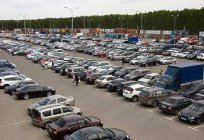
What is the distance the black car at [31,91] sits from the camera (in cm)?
2986

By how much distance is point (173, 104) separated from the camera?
983 inches

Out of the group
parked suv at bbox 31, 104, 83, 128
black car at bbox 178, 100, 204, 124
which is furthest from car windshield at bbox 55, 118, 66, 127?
black car at bbox 178, 100, 204, 124

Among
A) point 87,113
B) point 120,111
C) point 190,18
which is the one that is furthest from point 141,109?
point 190,18

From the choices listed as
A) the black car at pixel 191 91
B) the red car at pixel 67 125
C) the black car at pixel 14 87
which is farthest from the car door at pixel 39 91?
the black car at pixel 191 91

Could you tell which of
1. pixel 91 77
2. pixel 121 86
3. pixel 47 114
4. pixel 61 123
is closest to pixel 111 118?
pixel 47 114

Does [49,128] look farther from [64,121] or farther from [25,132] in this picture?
[25,132]

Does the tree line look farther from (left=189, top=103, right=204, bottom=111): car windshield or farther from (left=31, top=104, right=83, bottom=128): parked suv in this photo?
(left=31, top=104, right=83, bottom=128): parked suv

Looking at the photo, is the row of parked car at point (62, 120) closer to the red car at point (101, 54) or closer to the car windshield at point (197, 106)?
the car windshield at point (197, 106)

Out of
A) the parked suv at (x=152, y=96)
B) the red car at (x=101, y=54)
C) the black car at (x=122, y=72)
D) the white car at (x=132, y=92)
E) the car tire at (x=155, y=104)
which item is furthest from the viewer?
the red car at (x=101, y=54)

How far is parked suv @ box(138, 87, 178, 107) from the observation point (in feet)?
88.5

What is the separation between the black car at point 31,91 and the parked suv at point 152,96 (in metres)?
8.41

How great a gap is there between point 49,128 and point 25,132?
7.29ft

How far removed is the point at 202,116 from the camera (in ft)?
74.7

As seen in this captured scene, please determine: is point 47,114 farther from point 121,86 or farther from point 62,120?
point 121,86
